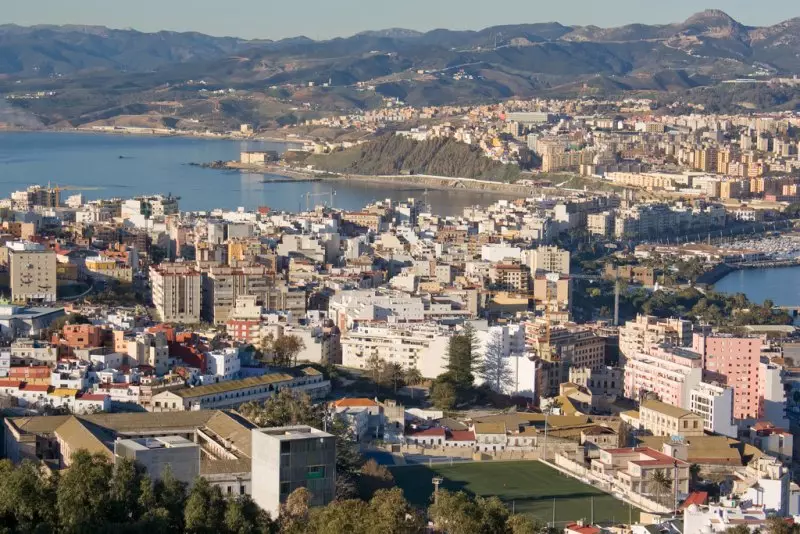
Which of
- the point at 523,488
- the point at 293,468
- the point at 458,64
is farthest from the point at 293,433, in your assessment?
the point at 458,64

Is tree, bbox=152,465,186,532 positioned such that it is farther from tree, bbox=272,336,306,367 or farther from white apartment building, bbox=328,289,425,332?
white apartment building, bbox=328,289,425,332

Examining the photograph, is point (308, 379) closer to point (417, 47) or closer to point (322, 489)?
point (322, 489)

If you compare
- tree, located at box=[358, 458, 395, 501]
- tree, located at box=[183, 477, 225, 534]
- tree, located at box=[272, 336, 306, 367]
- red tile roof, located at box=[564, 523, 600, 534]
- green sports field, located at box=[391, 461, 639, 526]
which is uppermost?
tree, located at box=[183, 477, 225, 534]

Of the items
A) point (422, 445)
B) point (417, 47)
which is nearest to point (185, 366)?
point (422, 445)

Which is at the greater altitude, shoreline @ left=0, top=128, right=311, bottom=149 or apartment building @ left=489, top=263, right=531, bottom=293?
shoreline @ left=0, top=128, right=311, bottom=149

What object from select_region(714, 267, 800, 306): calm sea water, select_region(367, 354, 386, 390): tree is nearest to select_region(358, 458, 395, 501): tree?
select_region(367, 354, 386, 390): tree

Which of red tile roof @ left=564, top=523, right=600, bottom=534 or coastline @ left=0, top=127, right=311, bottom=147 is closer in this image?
red tile roof @ left=564, top=523, right=600, bottom=534
